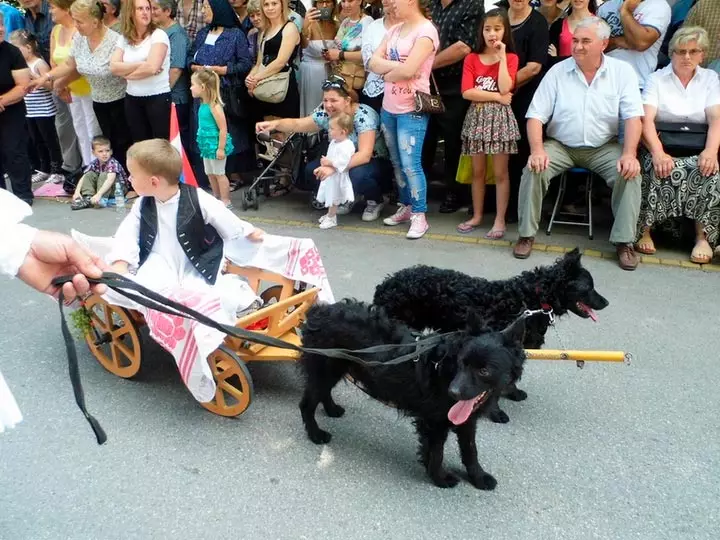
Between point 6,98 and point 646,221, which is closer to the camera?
point 646,221

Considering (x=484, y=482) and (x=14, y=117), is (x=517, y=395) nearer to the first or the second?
Answer: (x=484, y=482)

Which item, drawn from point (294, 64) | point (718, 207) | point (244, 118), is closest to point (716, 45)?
point (718, 207)

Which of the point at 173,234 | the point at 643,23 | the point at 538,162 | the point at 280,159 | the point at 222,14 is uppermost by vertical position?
the point at 222,14

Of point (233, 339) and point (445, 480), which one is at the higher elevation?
point (233, 339)

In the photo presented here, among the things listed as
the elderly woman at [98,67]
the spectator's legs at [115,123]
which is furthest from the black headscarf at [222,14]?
the spectator's legs at [115,123]

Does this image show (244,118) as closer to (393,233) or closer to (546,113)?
(393,233)

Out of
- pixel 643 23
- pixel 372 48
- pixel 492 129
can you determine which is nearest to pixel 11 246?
pixel 492 129

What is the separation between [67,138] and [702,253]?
7.62m

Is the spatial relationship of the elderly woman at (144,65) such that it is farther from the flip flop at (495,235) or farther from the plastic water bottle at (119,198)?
the flip flop at (495,235)

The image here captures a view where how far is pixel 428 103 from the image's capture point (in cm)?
534

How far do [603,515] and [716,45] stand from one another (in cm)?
451

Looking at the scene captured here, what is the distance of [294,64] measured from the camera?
6.93 meters

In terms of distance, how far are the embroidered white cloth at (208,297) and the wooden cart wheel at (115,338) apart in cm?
19

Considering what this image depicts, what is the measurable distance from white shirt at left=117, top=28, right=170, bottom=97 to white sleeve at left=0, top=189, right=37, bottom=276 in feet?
16.6
